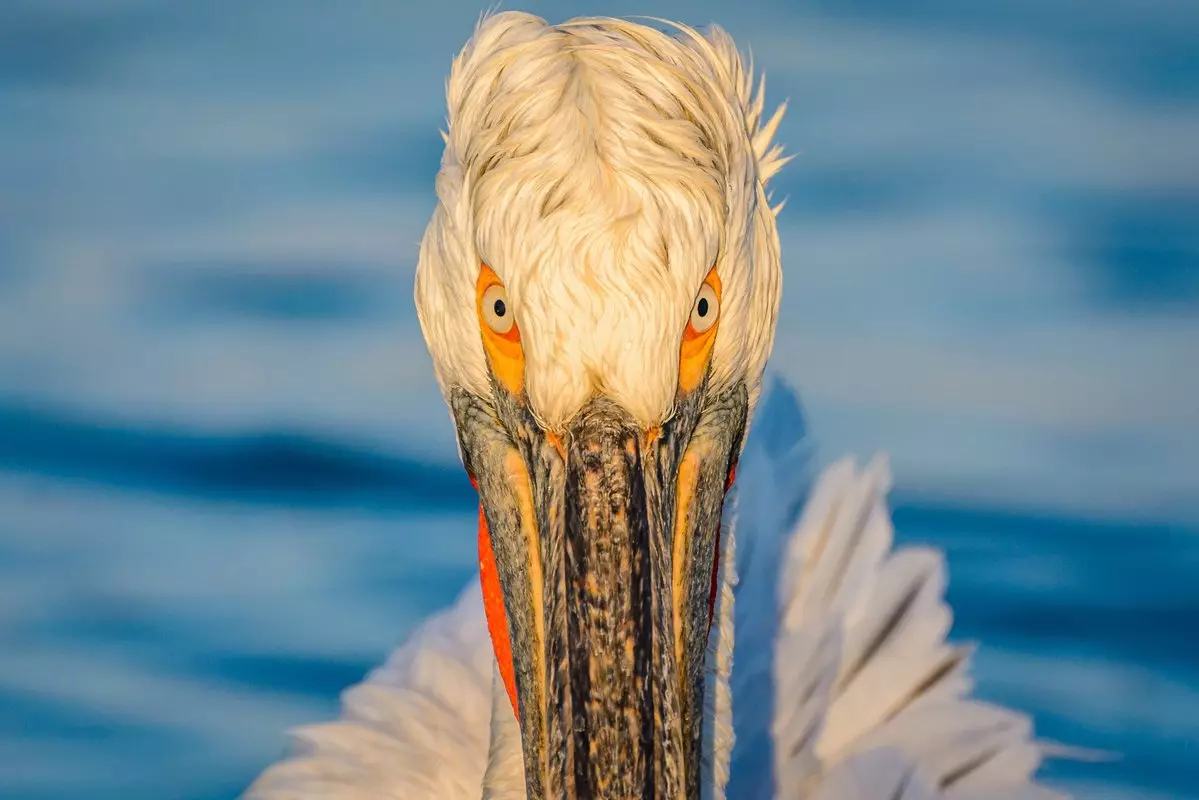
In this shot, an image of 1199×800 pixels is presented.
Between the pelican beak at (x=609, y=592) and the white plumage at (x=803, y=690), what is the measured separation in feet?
2.65

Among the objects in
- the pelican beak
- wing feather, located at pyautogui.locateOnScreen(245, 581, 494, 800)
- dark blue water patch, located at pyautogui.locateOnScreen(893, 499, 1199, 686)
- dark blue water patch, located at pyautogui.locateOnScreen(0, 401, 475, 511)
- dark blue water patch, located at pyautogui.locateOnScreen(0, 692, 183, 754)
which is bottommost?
the pelican beak

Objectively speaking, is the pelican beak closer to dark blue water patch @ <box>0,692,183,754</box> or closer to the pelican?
the pelican

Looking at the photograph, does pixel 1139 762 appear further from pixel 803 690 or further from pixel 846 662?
pixel 803 690

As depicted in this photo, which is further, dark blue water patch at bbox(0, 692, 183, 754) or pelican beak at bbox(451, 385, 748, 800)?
dark blue water patch at bbox(0, 692, 183, 754)

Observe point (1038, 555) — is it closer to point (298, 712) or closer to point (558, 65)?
point (298, 712)

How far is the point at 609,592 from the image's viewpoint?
3037mm

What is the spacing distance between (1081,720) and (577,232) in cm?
465

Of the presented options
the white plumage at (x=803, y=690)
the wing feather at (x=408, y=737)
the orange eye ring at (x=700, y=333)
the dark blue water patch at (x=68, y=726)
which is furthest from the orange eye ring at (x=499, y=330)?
the dark blue water patch at (x=68, y=726)

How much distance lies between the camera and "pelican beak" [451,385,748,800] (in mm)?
3035

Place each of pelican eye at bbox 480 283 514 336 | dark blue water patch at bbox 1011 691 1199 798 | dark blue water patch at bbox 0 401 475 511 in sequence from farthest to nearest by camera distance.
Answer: dark blue water patch at bbox 0 401 475 511, dark blue water patch at bbox 1011 691 1199 798, pelican eye at bbox 480 283 514 336

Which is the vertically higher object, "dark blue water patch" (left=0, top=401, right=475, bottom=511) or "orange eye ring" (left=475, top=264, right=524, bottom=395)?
"dark blue water patch" (left=0, top=401, right=475, bottom=511)

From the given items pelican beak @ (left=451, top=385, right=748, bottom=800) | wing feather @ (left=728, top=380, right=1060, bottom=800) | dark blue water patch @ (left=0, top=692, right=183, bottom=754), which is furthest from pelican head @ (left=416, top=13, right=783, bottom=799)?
dark blue water patch @ (left=0, top=692, right=183, bottom=754)

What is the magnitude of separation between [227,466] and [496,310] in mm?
5142

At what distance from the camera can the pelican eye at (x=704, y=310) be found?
320cm
